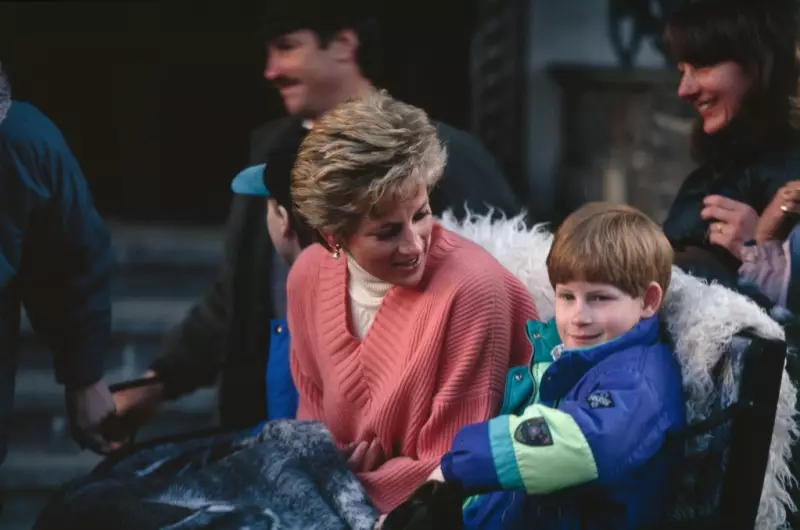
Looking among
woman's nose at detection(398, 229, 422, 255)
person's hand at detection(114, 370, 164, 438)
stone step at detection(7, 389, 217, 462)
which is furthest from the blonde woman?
stone step at detection(7, 389, 217, 462)

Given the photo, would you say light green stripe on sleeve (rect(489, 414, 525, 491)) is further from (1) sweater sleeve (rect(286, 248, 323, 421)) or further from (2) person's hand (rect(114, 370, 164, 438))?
(2) person's hand (rect(114, 370, 164, 438))

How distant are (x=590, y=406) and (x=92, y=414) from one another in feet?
3.71

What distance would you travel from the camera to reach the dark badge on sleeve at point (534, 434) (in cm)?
140

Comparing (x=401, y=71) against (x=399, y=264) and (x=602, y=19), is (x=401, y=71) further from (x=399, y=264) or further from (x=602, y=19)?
(x=399, y=264)

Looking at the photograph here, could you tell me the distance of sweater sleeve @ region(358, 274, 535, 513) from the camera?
158cm

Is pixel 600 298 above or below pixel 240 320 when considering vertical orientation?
above

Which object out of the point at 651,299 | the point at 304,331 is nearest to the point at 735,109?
the point at 651,299

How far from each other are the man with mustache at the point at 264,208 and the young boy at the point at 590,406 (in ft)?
1.90

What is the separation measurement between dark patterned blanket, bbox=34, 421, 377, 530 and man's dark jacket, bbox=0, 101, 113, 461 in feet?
1.37

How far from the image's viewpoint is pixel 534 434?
4.61ft

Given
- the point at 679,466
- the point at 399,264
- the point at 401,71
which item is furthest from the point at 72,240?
the point at 679,466

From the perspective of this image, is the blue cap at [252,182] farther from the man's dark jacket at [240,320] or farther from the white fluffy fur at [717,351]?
the white fluffy fur at [717,351]

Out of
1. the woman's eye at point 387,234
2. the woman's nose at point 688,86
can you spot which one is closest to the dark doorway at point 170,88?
the woman's nose at point 688,86

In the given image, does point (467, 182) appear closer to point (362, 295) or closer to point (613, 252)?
point (362, 295)
